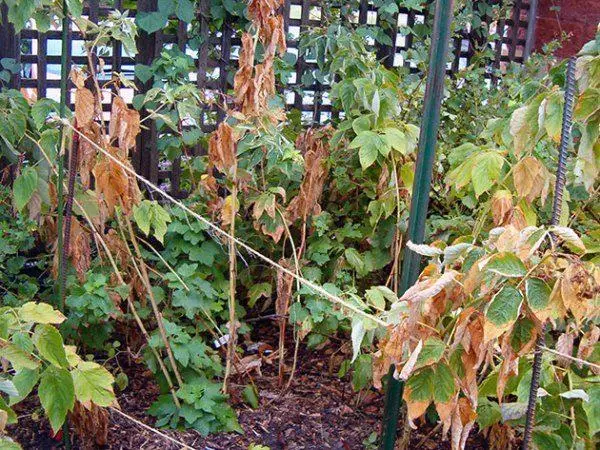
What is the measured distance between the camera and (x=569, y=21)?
20.6 ft

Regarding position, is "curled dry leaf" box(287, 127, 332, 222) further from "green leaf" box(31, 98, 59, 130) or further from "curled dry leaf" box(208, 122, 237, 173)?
"green leaf" box(31, 98, 59, 130)

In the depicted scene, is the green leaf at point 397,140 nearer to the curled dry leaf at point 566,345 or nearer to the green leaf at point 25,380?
the curled dry leaf at point 566,345

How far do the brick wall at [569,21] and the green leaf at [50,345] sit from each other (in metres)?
4.90

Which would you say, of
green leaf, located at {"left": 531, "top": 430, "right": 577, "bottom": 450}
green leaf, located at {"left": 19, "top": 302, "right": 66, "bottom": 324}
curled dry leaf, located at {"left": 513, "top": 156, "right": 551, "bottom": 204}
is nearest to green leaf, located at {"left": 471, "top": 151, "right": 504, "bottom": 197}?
curled dry leaf, located at {"left": 513, "top": 156, "right": 551, "bottom": 204}

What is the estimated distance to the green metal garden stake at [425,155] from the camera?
7.89 ft

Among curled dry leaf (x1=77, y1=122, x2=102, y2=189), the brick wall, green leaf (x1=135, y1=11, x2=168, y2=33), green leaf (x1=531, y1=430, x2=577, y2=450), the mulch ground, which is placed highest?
the brick wall

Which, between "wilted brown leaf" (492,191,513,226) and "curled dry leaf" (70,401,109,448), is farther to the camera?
"curled dry leaf" (70,401,109,448)

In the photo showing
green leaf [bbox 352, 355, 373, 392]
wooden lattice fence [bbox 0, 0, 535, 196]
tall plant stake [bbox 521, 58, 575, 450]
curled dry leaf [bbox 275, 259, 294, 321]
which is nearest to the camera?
tall plant stake [bbox 521, 58, 575, 450]

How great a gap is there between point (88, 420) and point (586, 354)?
1.64m

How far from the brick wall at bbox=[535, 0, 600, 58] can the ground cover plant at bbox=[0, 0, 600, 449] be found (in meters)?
2.03

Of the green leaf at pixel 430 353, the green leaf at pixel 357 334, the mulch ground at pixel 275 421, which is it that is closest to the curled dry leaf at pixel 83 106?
the mulch ground at pixel 275 421

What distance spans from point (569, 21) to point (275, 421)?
4.14m

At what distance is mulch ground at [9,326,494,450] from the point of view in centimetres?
322

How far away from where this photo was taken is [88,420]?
3.00 m
